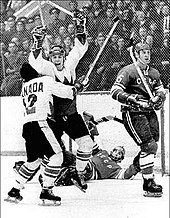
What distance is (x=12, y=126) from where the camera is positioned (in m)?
3.97

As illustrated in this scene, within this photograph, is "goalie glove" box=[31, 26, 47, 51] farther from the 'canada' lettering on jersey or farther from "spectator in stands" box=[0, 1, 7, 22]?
"spectator in stands" box=[0, 1, 7, 22]

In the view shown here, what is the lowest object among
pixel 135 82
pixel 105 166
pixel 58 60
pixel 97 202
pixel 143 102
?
pixel 97 202

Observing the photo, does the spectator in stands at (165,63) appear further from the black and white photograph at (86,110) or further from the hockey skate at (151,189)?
the hockey skate at (151,189)

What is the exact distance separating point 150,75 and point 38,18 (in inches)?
38.3

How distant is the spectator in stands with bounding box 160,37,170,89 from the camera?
341 centimetres

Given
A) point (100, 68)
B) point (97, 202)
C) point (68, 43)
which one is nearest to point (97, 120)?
point (100, 68)

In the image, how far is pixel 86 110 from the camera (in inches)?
139

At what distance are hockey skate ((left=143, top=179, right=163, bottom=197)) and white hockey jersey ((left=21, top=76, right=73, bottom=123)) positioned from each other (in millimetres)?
618

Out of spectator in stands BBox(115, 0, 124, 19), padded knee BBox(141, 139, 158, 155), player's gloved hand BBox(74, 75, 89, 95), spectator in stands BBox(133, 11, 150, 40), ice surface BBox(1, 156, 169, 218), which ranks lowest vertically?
ice surface BBox(1, 156, 169, 218)

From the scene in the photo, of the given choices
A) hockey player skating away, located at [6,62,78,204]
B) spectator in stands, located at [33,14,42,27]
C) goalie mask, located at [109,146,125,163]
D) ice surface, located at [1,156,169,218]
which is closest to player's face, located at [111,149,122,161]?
goalie mask, located at [109,146,125,163]

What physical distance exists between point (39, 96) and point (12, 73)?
107 centimetres

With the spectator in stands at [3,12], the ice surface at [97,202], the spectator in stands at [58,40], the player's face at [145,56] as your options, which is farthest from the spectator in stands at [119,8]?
the ice surface at [97,202]

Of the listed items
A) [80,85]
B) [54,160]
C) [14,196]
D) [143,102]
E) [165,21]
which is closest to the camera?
[54,160]

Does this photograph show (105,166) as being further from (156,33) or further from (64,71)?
(156,33)
